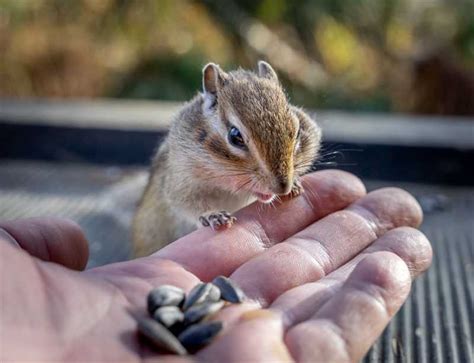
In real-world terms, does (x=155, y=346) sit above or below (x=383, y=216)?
below

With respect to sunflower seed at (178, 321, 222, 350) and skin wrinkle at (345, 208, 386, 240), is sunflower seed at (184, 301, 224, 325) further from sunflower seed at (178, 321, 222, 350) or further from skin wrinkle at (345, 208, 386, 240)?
skin wrinkle at (345, 208, 386, 240)

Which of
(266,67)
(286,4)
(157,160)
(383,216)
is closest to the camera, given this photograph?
(383,216)

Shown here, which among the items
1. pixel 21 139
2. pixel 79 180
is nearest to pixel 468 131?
pixel 79 180

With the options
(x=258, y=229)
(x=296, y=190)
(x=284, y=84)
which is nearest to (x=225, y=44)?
(x=284, y=84)

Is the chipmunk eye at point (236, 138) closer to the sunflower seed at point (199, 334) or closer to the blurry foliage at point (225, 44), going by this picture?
the sunflower seed at point (199, 334)

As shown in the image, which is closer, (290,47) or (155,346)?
(155,346)

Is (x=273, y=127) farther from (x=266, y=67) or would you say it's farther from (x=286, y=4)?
(x=286, y=4)

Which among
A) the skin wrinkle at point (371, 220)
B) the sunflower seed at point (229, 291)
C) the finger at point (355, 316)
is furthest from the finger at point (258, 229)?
the finger at point (355, 316)
